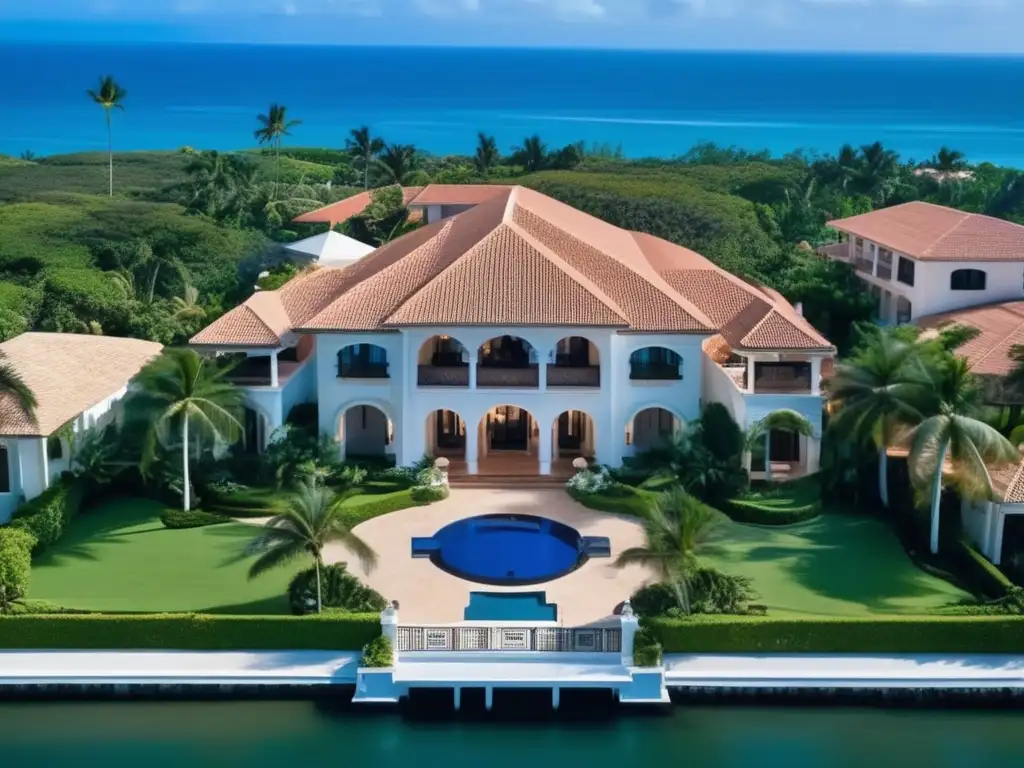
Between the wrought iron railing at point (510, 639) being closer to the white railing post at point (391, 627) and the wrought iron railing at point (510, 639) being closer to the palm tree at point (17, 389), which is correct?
the white railing post at point (391, 627)

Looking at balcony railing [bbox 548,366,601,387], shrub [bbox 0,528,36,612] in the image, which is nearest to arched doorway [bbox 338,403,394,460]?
balcony railing [bbox 548,366,601,387]

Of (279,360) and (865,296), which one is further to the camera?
(865,296)

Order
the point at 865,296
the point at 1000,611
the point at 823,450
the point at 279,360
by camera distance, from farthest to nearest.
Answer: the point at 865,296 < the point at 279,360 < the point at 823,450 < the point at 1000,611

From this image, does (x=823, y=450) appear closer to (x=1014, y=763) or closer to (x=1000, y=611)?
(x=1000, y=611)

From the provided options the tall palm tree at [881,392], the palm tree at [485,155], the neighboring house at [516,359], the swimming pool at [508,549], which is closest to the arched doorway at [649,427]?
the neighboring house at [516,359]

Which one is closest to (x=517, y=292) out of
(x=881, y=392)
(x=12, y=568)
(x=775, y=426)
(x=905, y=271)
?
(x=775, y=426)

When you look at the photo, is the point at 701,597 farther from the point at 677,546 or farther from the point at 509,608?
the point at 509,608

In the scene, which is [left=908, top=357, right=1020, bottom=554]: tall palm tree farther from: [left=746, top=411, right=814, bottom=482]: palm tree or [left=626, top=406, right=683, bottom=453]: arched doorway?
[left=626, top=406, right=683, bottom=453]: arched doorway

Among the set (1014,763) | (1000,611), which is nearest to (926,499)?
(1000,611)
